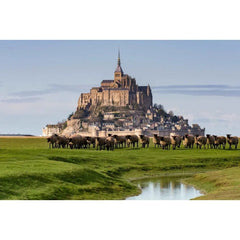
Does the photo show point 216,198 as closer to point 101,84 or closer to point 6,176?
point 6,176

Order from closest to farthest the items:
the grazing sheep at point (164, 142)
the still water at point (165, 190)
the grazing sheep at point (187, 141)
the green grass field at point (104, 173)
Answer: the green grass field at point (104, 173), the still water at point (165, 190), the grazing sheep at point (164, 142), the grazing sheep at point (187, 141)

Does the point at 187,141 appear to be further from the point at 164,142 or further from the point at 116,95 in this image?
the point at 116,95

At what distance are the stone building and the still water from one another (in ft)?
528

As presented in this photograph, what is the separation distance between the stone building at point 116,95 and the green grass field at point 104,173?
491 ft

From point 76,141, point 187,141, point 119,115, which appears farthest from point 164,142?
point 119,115

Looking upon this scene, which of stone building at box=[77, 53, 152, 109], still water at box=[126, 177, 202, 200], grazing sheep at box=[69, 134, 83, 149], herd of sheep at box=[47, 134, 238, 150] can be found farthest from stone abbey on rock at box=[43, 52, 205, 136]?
still water at box=[126, 177, 202, 200]

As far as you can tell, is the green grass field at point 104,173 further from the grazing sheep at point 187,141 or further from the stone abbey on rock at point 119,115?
the stone abbey on rock at point 119,115

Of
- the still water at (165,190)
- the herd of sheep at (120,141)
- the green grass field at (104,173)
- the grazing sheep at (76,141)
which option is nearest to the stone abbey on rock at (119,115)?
the herd of sheep at (120,141)

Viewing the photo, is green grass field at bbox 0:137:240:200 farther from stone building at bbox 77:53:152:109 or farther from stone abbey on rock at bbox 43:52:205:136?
stone building at bbox 77:53:152:109

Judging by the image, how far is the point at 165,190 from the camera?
25.6m

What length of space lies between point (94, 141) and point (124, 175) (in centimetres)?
2025

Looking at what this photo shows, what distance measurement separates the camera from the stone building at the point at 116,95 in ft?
627

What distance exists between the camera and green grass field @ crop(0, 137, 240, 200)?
2089cm

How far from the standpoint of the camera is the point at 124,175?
31.3 meters
